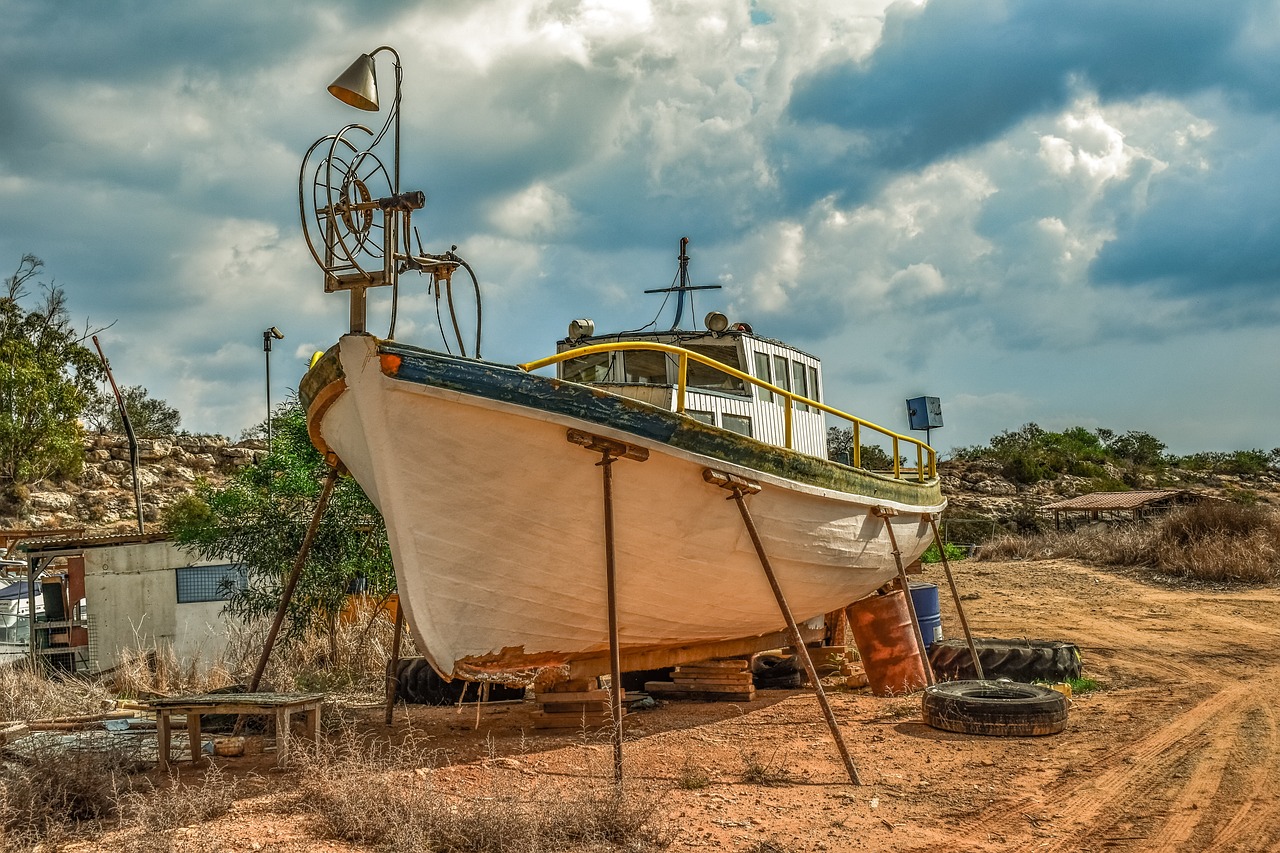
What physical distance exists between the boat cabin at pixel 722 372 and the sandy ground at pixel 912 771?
256 centimetres

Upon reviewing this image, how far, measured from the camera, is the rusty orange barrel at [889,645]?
9.64 meters

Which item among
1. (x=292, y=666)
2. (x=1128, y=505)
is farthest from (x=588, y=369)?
(x=1128, y=505)

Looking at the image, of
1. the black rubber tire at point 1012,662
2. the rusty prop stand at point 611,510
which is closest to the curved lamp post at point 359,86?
the rusty prop stand at point 611,510

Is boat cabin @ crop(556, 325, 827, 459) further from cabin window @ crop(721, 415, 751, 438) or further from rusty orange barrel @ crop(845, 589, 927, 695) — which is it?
rusty orange barrel @ crop(845, 589, 927, 695)

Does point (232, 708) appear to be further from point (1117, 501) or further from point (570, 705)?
point (1117, 501)

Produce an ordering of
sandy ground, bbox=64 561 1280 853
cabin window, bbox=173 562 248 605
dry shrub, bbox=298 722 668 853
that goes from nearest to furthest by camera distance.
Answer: dry shrub, bbox=298 722 668 853, sandy ground, bbox=64 561 1280 853, cabin window, bbox=173 562 248 605

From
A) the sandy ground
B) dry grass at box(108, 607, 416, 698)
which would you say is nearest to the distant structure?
the sandy ground

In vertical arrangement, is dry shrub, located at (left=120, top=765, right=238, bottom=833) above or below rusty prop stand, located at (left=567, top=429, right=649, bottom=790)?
below

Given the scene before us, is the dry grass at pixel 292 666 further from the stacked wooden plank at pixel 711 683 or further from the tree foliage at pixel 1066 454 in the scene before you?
the tree foliage at pixel 1066 454

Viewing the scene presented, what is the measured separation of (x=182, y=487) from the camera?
1191 inches

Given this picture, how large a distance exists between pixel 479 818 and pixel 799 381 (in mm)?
7098

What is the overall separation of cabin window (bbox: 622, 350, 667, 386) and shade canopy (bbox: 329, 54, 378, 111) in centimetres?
411

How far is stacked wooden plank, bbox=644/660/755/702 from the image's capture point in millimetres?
9562

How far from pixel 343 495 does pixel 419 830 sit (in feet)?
22.3
